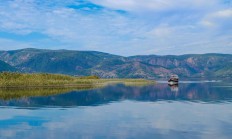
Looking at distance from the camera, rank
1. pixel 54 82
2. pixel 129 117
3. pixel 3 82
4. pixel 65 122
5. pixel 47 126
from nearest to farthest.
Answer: pixel 47 126
pixel 65 122
pixel 129 117
pixel 3 82
pixel 54 82

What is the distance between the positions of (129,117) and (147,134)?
18.0m

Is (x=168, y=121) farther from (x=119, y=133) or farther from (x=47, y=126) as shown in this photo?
(x=47, y=126)

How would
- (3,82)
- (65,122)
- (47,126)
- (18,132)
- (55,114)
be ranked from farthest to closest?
(3,82), (55,114), (65,122), (47,126), (18,132)

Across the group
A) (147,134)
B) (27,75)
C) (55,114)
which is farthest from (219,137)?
(27,75)

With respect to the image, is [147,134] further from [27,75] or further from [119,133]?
[27,75]

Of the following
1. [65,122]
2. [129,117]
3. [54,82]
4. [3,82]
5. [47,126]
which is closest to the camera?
[47,126]

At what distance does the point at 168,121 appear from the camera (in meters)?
59.8

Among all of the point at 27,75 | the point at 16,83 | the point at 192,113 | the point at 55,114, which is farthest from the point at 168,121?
the point at 27,75

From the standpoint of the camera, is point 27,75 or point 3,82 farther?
point 27,75

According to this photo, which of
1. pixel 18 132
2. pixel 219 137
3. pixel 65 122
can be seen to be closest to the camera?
pixel 219 137

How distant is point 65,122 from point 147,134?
57.5ft

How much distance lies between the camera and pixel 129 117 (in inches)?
2552

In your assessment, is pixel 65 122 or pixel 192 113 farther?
pixel 192 113

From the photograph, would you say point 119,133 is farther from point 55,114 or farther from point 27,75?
point 27,75
